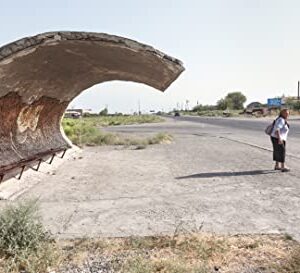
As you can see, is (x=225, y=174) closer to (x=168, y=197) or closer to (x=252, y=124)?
(x=168, y=197)

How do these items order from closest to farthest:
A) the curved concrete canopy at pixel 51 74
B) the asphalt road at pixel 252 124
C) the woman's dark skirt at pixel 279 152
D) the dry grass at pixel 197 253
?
the dry grass at pixel 197 253 < the curved concrete canopy at pixel 51 74 < the woman's dark skirt at pixel 279 152 < the asphalt road at pixel 252 124

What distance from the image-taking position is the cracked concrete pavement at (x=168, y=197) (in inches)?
277

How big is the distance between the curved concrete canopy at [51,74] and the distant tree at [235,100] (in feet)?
560

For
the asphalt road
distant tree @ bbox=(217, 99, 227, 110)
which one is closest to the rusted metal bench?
the asphalt road

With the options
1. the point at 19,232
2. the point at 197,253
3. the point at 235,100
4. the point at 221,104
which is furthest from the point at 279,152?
the point at 235,100

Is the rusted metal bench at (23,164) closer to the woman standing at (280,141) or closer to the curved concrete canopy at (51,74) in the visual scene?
the curved concrete canopy at (51,74)

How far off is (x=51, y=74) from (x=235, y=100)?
180640 mm

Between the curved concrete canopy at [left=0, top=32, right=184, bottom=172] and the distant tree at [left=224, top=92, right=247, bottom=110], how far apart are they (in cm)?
17054

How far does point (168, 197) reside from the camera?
30.3 ft

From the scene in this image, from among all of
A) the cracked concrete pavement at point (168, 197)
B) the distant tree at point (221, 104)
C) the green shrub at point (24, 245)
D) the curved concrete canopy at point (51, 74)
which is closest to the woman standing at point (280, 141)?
the cracked concrete pavement at point (168, 197)

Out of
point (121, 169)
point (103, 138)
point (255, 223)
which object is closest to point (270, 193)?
point (255, 223)

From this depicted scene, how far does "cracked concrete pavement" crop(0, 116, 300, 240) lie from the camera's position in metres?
7.03

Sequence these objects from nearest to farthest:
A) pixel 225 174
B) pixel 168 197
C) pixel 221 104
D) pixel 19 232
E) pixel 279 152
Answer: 1. pixel 19 232
2. pixel 168 197
3. pixel 225 174
4. pixel 279 152
5. pixel 221 104

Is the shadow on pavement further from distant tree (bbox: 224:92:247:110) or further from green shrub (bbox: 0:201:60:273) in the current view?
distant tree (bbox: 224:92:247:110)
